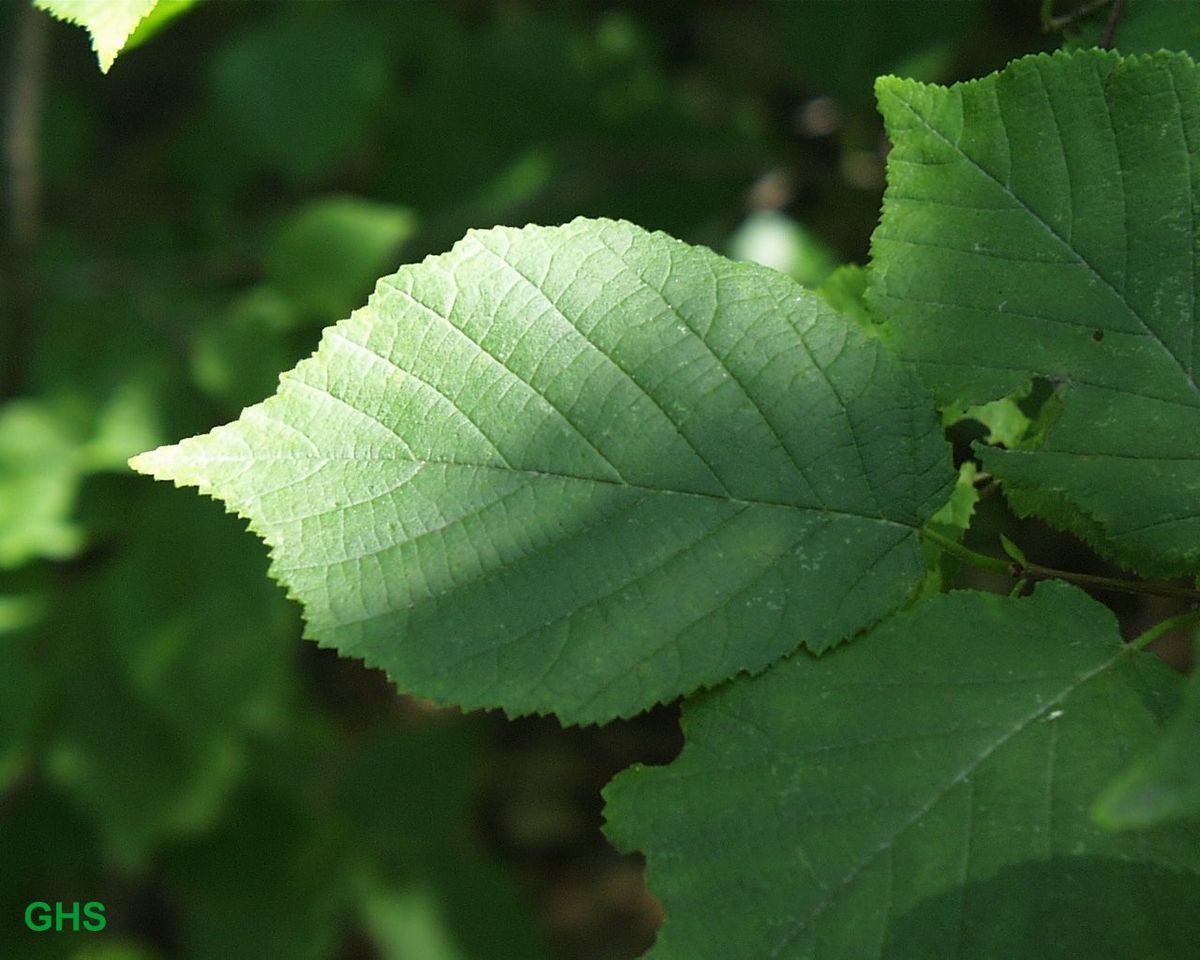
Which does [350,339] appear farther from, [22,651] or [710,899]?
[22,651]

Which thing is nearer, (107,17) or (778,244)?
(107,17)

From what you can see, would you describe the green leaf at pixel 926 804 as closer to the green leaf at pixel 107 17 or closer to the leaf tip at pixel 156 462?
the leaf tip at pixel 156 462

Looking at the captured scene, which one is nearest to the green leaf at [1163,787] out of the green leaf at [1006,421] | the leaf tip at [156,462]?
the green leaf at [1006,421]

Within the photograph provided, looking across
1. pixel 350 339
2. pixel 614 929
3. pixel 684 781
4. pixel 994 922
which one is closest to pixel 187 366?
pixel 350 339

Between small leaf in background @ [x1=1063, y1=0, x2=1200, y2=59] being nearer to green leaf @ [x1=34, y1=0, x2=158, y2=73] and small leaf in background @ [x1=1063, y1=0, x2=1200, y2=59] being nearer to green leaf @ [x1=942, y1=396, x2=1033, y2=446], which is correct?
green leaf @ [x1=942, y1=396, x2=1033, y2=446]

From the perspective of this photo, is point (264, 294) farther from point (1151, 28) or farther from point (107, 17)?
point (1151, 28)

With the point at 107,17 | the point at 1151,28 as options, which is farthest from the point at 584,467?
the point at 1151,28

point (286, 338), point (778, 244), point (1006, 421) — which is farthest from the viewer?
point (778, 244)
